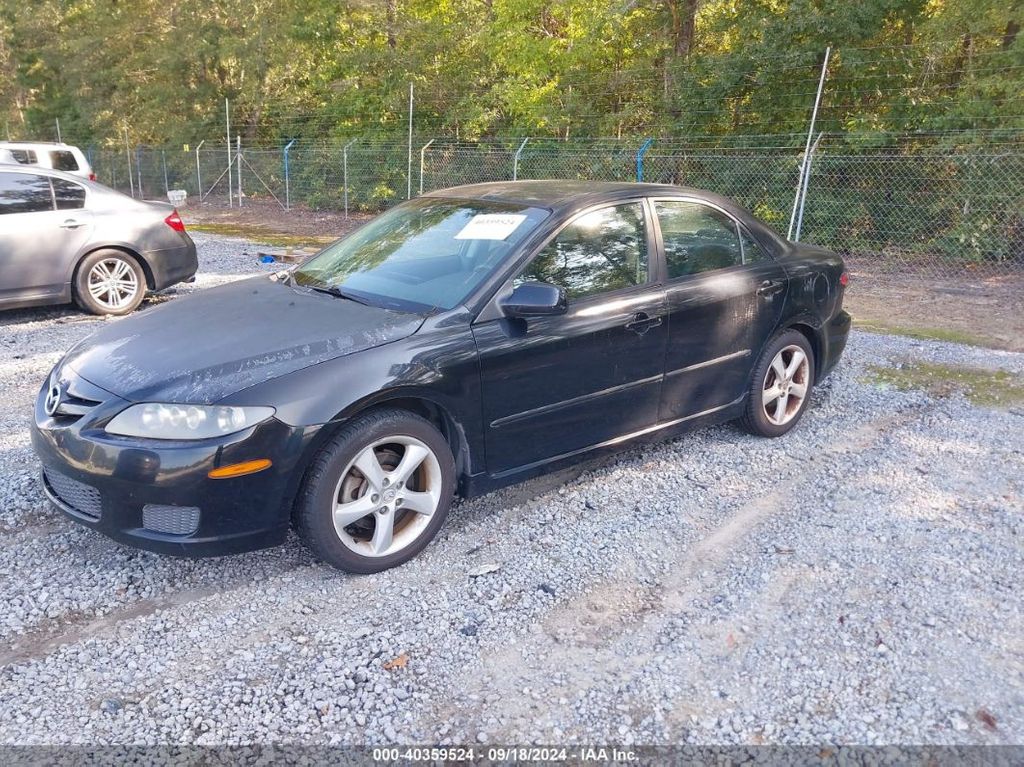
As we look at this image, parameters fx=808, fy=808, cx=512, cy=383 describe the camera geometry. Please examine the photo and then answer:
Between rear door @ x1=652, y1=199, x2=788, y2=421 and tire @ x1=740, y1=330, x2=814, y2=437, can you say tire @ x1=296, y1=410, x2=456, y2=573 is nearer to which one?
rear door @ x1=652, y1=199, x2=788, y2=421

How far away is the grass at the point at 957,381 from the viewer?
5.83 meters

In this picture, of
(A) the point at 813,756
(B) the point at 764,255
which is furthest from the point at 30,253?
(A) the point at 813,756

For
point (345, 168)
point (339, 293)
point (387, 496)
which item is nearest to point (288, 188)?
point (345, 168)

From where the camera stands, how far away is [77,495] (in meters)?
3.28

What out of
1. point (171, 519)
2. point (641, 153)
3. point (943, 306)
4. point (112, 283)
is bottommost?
point (943, 306)

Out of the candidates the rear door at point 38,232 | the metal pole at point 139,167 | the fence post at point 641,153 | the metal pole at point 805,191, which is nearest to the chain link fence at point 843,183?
the fence post at point 641,153

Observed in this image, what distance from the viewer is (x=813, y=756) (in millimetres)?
2504

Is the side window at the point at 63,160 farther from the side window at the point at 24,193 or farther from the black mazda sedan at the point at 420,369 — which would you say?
the black mazda sedan at the point at 420,369

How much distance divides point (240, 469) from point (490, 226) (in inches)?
68.7

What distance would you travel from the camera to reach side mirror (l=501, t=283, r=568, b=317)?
3.54m

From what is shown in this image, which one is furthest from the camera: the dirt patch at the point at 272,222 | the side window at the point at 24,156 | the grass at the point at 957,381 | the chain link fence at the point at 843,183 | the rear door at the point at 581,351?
the dirt patch at the point at 272,222

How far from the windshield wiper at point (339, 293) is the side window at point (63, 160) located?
1180 cm

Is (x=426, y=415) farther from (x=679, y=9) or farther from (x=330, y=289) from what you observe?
(x=679, y=9)

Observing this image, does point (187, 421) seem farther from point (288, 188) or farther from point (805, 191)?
point (288, 188)
